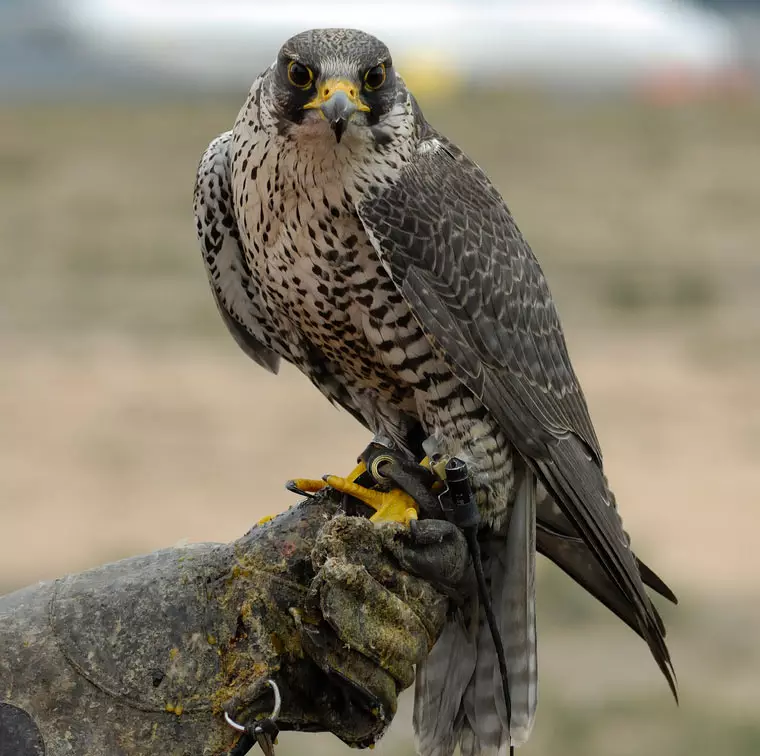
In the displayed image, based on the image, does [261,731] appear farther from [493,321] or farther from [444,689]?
[493,321]

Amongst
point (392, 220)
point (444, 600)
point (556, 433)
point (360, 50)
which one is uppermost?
point (360, 50)

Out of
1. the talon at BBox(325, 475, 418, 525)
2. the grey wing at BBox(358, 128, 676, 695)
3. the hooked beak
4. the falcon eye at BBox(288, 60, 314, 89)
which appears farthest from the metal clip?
the falcon eye at BBox(288, 60, 314, 89)

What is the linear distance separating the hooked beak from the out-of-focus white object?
75.6ft

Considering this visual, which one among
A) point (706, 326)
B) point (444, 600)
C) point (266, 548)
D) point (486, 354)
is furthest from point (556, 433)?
point (706, 326)

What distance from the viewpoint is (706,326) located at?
41.8 ft

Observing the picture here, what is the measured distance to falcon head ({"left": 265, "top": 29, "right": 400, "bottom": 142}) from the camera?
2.88 meters

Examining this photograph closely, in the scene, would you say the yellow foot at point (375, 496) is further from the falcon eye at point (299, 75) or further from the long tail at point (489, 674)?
the falcon eye at point (299, 75)

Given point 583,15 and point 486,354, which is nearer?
point 486,354

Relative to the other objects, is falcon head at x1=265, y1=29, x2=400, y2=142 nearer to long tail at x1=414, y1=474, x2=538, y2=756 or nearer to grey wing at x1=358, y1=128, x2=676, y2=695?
grey wing at x1=358, y1=128, x2=676, y2=695

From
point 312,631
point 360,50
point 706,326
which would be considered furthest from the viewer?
point 706,326

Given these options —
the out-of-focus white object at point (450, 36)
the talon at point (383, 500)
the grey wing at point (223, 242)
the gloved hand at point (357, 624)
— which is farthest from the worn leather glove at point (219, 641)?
the out-of-focus white object at point (450, 36)

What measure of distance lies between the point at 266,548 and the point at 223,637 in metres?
0.22

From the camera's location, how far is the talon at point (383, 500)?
9.97 ft

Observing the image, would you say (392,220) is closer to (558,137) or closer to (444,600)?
(444,600)
